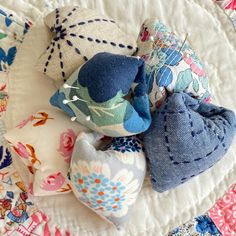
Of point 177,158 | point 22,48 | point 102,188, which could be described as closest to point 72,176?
point 102,188

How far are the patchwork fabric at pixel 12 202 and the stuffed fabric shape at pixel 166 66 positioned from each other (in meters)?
0.27

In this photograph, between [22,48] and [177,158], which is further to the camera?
[22,48]

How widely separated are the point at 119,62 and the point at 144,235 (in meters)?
0.33

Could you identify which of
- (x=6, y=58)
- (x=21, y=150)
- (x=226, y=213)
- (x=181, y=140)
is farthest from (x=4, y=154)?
(x=226, y=213)

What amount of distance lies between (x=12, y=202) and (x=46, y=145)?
0.46 ft

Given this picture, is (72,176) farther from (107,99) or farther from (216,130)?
(216,130)

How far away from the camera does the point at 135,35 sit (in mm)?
946

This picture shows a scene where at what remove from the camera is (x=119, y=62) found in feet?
2.21

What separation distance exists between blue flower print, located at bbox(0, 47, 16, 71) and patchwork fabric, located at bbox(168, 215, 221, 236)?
1.43 ft

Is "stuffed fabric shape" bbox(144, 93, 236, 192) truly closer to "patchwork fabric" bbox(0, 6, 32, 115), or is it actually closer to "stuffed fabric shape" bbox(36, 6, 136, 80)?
"stuffed fabric shape" bbox(36, 6, 136, 80)

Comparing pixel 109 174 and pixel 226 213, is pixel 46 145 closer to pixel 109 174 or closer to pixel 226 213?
pixel 109 174

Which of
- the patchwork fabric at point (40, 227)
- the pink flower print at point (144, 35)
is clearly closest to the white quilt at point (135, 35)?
the patchwork fabric at point (40, 227)

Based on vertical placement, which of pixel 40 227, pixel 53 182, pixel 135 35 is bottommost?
pixel 40 227

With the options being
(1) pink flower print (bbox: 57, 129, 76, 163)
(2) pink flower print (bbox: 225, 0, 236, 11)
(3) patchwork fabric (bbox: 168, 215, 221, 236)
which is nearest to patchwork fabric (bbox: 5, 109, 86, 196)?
(1) pink flower print (bbox: 57, 129, 76, 163)
